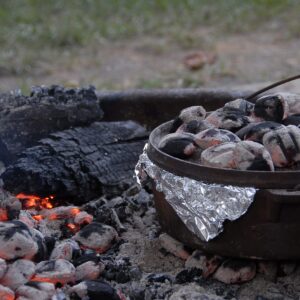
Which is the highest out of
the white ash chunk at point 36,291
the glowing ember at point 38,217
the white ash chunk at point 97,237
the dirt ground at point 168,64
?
the white ash chunk at point 36,291

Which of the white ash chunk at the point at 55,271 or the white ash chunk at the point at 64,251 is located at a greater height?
the white ash chunk at the point at 55,271

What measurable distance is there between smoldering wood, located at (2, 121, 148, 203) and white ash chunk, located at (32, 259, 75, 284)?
60 cm

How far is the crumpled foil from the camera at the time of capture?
2.16 meters

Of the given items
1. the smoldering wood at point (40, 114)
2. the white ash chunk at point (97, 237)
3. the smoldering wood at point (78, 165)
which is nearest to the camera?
the white ash chunk at point (97, 237)

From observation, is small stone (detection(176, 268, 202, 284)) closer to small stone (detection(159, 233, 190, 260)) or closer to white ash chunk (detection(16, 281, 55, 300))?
small stone (detection(159, 233, 190, 260))

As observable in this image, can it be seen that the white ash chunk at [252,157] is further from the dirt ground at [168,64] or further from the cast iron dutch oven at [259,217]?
the dirt ground at [168,64]

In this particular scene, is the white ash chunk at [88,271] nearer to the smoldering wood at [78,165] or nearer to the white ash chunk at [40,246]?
the white ash chunk at [40,246]

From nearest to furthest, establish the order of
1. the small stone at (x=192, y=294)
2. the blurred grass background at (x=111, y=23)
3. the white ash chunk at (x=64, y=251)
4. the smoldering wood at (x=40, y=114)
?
the small stone at (x=192, y=294)
the white ash chunk at (x=64, y=251)
the smoldering wood at (x=40, y=114)
the blurred grass background at (x=111, y=23)

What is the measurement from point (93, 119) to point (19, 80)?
295cm

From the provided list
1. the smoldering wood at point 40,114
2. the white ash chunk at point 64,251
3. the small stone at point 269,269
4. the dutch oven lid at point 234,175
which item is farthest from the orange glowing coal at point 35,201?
the small stone at point 269,269

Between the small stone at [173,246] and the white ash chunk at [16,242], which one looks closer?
the white ash chunk at [16,242]

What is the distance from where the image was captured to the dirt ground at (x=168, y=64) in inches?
235

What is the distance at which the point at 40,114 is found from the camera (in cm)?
323

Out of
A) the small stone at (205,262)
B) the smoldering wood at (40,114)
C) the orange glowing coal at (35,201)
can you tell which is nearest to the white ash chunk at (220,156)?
the small stone at (205,262)
